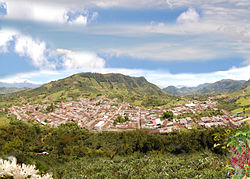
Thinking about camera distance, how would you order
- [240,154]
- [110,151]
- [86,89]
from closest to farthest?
1. [240,154]
2. [110,151]
3. [86,89]

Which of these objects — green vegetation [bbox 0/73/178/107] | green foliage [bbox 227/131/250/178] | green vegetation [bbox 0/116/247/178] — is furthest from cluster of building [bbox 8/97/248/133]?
green vegetation [bbox 0/73/178/107]

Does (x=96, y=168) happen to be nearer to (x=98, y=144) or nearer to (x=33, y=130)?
(x=98, y=144)

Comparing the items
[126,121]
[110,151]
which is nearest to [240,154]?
[110,151]

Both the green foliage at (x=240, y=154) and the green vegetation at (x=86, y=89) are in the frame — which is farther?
the green vegetation at (x=86, y=89)

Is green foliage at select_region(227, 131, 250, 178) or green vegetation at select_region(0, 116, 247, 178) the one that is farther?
green vegetation at select_region(0, 116, 247, 178)

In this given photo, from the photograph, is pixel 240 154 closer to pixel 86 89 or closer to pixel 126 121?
pixel 126 121

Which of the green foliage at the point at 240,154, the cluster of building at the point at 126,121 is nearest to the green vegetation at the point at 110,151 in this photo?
the green foliage at the point at 240,154

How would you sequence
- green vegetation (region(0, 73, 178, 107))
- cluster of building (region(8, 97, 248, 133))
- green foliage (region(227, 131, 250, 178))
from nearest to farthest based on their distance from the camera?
1. green foliage (region(227, 131, 250, 178))
2. cluster of building (region(8, 97, 248, 133))
3. green vegetation (region(0, 73, 178, 107))

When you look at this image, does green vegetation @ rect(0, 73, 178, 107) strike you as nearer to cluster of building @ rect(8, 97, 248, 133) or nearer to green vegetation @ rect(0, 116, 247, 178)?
cluster of building @ rect(8, 97, 248, 133)

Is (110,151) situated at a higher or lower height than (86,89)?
lower

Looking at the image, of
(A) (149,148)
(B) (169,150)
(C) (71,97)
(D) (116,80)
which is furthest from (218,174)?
(D) (116,80)

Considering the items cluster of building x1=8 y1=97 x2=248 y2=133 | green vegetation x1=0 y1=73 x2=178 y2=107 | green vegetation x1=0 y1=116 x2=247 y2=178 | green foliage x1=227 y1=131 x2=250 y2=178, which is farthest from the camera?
green vegetation x1=0 y1=73 x2=178 y2=107

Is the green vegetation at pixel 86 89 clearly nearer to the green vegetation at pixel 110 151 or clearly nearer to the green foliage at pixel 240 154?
the green vegetation at pixel 110 151

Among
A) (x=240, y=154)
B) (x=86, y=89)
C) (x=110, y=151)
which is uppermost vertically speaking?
(x=86, y=89)
